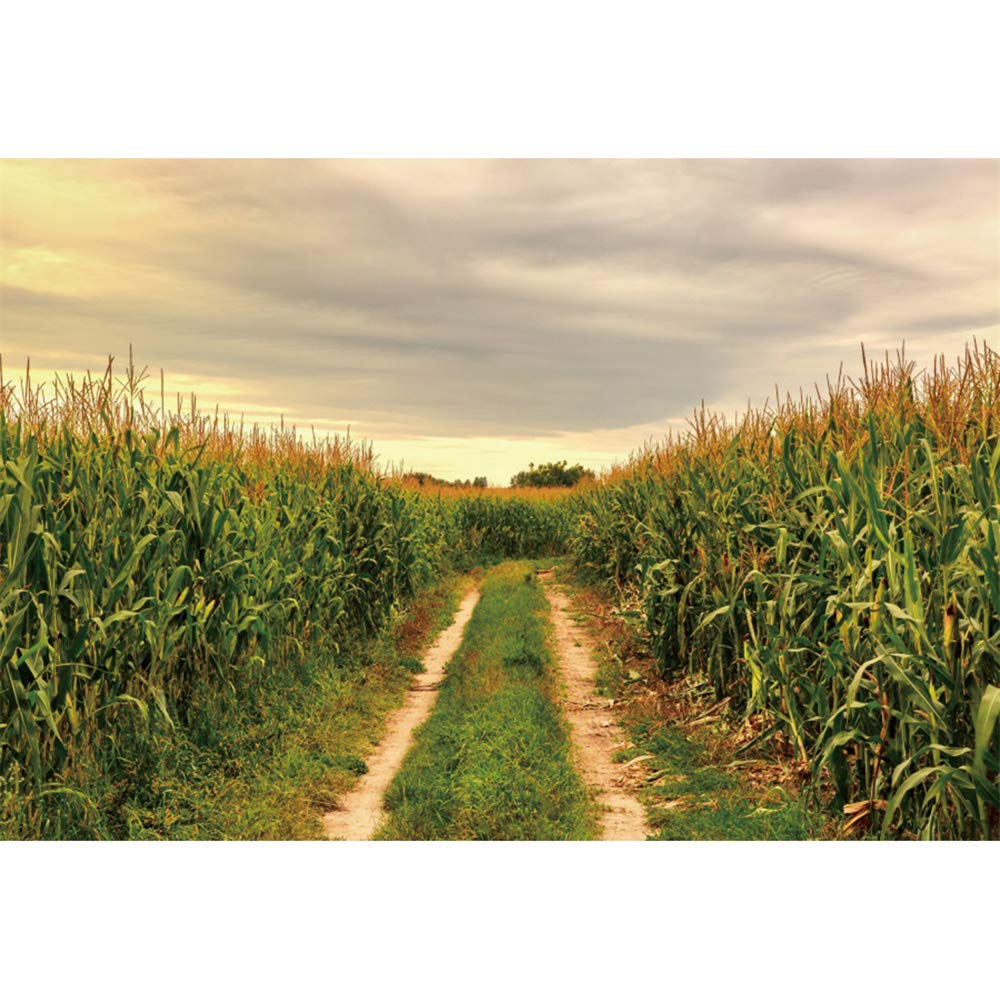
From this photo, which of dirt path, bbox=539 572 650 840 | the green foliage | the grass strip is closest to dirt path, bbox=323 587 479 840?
the green foliage

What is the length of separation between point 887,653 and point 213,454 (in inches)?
303

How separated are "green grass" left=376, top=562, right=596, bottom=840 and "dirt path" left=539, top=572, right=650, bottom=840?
18cm

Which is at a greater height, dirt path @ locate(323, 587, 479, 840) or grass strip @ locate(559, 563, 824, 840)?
grass strip @ locate(559, 563, 824, 840)

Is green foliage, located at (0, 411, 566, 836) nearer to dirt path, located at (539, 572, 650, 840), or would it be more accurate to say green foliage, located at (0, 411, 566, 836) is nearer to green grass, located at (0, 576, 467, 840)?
green grass, located at (0, 576, 467, 840)

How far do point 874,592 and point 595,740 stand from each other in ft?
13.2

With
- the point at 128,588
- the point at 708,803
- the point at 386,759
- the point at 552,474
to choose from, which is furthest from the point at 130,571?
the point at 552,474

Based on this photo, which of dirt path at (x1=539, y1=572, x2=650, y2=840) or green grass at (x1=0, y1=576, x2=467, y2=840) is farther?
dirt path at (x1=539, y1=572, x2=650, y2=840)

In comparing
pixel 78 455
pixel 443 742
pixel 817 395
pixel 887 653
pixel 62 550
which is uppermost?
pixel 817 395

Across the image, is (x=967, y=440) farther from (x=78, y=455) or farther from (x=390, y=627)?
(x=390, y=627)

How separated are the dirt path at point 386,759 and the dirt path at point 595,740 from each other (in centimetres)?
178

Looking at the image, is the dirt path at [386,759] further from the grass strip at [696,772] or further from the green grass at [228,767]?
the grass strip at [696,772]

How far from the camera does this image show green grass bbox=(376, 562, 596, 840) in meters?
5.70

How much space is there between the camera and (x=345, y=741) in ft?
25.3

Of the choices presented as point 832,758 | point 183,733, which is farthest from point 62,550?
point 832,758
